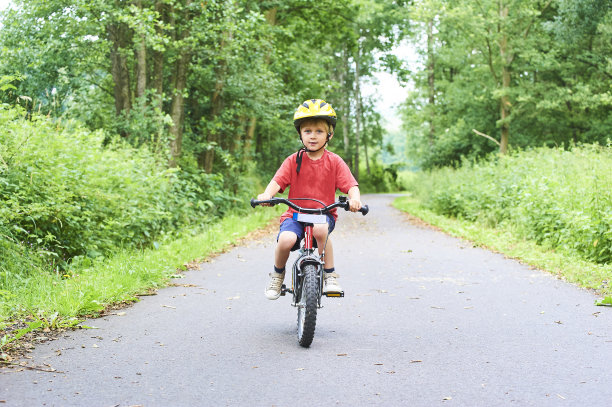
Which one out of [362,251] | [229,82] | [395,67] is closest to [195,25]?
[229,82]

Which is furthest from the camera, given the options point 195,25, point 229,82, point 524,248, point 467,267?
point 229,82

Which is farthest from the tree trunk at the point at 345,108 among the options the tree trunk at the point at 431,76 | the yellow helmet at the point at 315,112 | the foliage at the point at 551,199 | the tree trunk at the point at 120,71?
the yellow helmet at the point at 315,112

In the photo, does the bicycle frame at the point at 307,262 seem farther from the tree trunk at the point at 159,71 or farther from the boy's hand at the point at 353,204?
the tree trunk at the point at 159,71

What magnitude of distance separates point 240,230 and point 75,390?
1204 centimetres

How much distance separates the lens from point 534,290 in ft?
27.4

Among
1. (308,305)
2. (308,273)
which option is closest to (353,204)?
A: (308,273)

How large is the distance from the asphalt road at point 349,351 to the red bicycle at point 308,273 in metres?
0.24

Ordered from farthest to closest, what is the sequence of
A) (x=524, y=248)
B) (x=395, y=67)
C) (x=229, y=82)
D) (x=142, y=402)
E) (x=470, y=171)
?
(x=395, y=67) < (x=470, y=171) < (x=229, y=82) < (x=524, y=248) < (x=142, y=402)

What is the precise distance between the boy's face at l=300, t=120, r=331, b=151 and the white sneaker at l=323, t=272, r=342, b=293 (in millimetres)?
1185

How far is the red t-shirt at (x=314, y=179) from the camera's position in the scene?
599 cm

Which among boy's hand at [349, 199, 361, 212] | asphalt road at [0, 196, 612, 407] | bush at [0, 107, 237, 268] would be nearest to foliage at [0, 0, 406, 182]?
bush at [0, 107, 237, 268]

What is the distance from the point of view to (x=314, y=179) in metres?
6.00

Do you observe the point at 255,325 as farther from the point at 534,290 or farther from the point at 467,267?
the point at 467,267

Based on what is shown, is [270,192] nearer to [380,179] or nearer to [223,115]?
[223,115]
